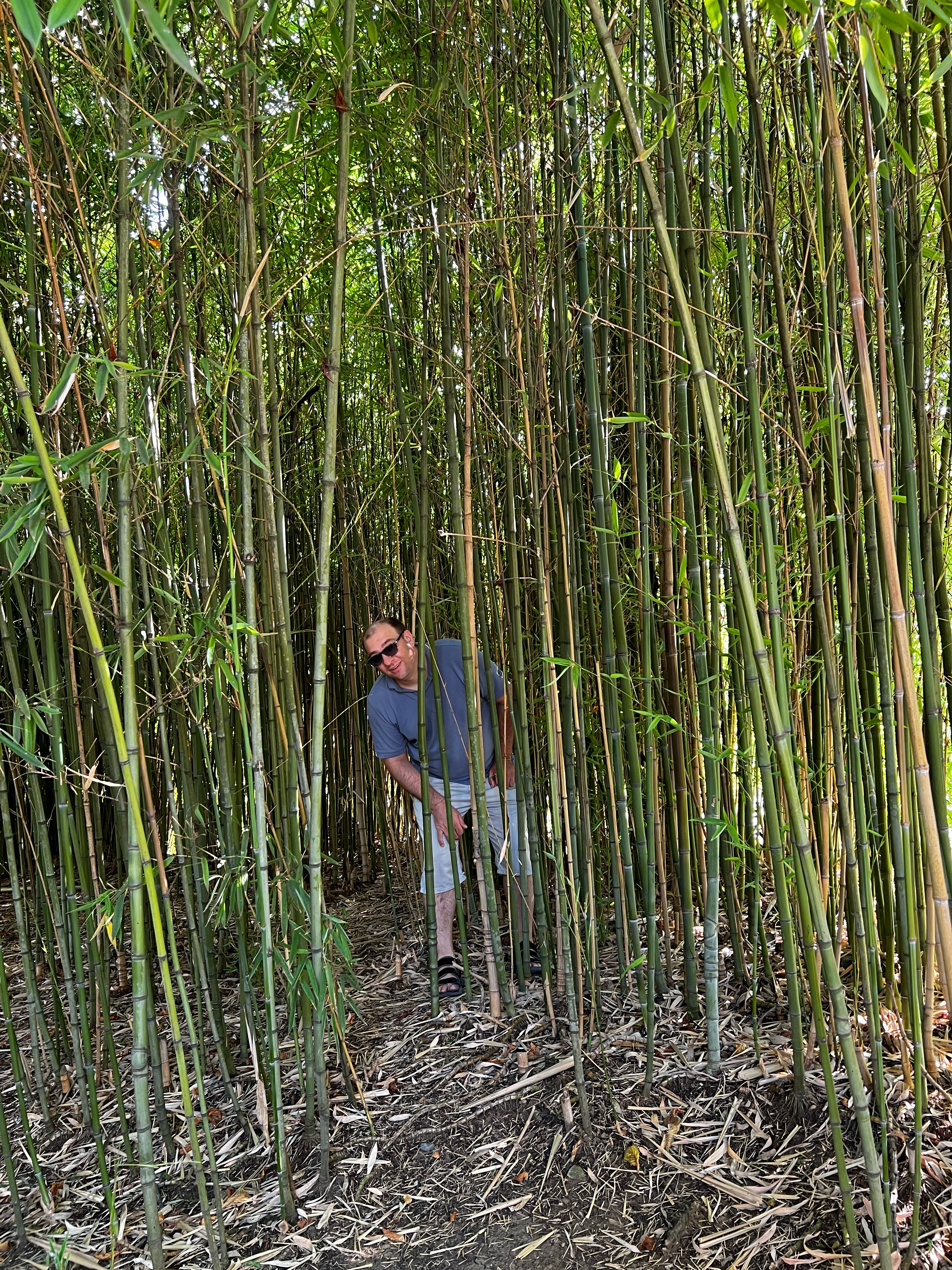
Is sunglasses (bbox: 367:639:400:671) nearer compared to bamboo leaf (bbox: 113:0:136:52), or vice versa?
bamboo leaf (bbox: 113:0:136:52)

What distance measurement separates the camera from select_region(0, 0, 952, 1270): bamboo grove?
52.1 inches

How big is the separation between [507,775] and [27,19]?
1.98 metres

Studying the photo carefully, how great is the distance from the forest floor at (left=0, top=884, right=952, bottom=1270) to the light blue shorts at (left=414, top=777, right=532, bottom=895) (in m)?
0.41

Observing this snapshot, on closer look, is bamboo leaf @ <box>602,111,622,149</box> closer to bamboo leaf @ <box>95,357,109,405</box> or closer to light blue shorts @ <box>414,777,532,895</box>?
bamboo leaf @ <box>95,357,109,405</box>

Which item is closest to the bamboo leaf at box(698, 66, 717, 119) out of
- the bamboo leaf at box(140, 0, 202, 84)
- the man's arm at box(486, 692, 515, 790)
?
the bamboo leaf at box(140, 0, 202, 84)

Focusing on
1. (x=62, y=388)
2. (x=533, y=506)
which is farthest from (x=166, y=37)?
(x=533, y=506)

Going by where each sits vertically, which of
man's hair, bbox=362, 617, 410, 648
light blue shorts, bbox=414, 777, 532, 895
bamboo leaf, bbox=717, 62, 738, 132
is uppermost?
bamboo leaf, bbox=717, 62, 738, 132

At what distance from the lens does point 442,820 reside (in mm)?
2492

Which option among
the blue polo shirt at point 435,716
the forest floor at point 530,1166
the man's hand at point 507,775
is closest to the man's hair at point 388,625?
the blue polo shirt at point 435,716

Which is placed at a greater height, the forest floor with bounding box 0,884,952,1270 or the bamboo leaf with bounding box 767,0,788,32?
the bamboo leaf with bounding box 767,0,788,32

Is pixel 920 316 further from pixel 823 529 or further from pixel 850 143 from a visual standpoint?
pixel 823 529

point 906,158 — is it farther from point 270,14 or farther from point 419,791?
point 419,791

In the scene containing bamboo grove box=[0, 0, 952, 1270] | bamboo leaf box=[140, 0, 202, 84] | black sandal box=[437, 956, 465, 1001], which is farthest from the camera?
black sandal box=[437, 956, 465, 1001]

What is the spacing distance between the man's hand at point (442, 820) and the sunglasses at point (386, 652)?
39 cm
